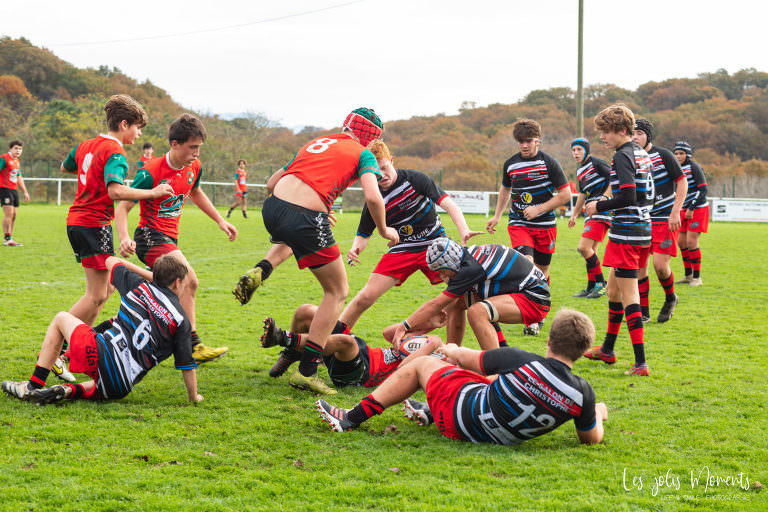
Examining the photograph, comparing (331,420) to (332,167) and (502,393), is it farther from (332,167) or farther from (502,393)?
(332,167)

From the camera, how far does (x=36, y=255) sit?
37.9ft

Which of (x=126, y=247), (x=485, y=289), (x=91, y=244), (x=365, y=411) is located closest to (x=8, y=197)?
(x=91, y=244)

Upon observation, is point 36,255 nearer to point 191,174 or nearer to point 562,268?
point 191,174

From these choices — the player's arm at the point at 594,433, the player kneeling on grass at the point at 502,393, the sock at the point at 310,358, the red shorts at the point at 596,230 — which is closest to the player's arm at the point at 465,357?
the player kneeling on grass at the point at 502,393

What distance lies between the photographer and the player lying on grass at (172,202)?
5031mm

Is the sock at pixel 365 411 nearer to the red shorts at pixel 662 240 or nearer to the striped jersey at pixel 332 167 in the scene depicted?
the striped jersey at pixel 332 167

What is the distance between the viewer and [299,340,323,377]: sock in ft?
14.9

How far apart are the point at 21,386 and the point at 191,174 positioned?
2.13 meters

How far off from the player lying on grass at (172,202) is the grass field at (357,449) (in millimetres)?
586

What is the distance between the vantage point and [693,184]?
383 inches

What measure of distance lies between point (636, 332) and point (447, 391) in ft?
7.56

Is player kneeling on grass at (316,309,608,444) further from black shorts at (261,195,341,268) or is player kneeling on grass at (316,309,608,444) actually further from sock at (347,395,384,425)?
black shorts at (261,195,341,268)

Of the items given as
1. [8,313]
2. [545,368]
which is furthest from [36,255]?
[545,368]

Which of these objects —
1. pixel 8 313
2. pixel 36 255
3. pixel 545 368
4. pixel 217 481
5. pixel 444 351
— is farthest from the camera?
pixel 36 255
